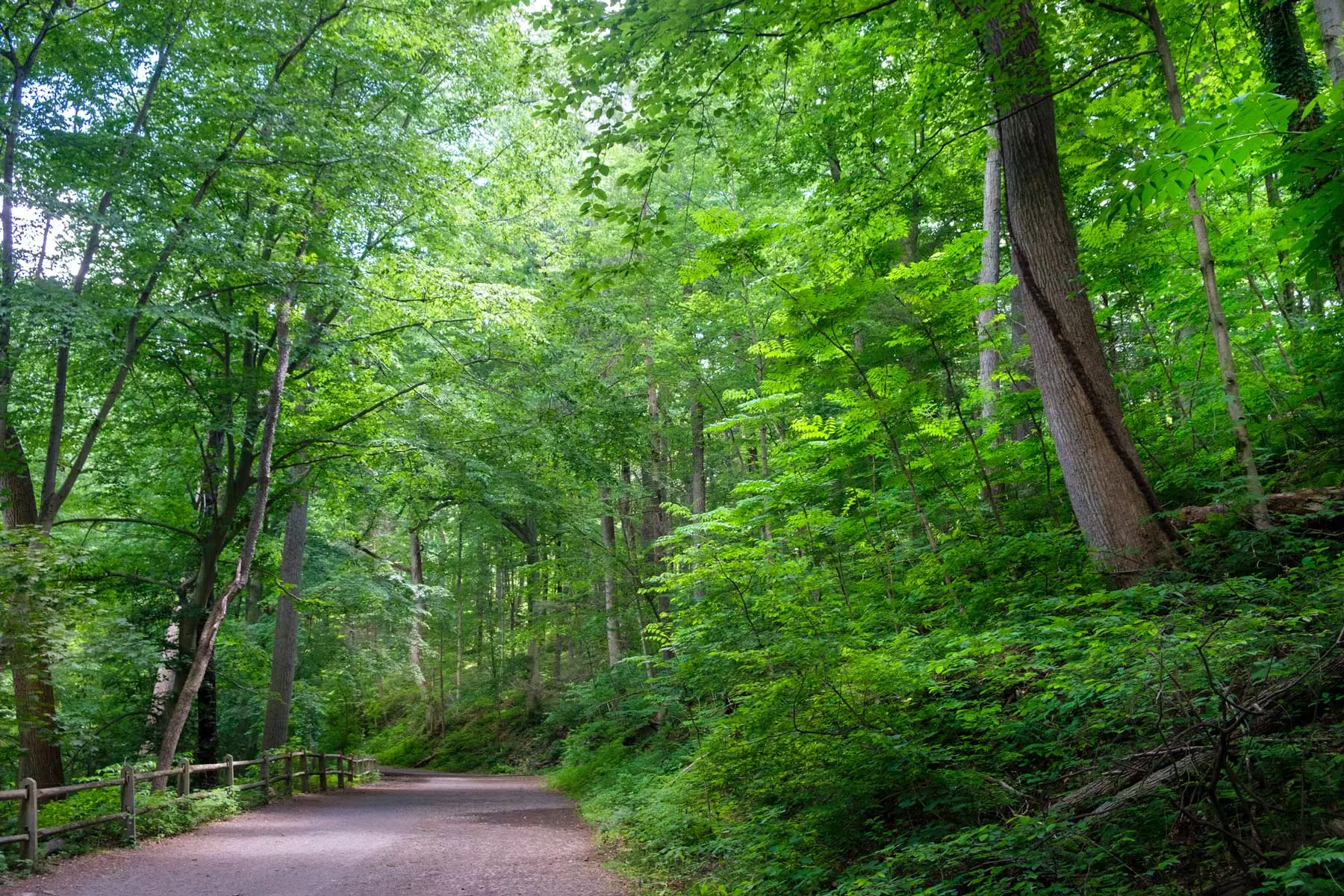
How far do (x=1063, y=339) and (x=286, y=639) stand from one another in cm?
1539

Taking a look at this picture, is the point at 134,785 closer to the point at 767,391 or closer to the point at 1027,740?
the point at 767,391

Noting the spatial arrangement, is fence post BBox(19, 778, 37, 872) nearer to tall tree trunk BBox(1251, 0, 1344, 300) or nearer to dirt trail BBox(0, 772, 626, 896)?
dirt trail BBox(0, 772, 626, 896)

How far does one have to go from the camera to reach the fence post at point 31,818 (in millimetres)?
7340

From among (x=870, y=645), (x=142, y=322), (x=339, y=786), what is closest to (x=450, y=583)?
(x=339, y=786)

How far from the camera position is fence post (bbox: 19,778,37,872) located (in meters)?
7.34

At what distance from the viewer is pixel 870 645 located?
6336 millimetres

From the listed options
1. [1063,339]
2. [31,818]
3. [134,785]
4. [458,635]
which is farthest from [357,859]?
[458,635]

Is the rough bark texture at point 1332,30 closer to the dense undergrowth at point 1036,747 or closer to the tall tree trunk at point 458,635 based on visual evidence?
the dense undergrowth at point 1036,747

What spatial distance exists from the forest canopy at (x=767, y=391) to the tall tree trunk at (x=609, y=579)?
110mm

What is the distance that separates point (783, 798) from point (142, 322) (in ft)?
31.9

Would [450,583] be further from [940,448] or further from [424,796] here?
[940,448]

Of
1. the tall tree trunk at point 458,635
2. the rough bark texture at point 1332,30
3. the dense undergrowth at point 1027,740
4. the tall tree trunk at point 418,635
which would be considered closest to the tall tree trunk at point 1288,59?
the rough bark texture at point 1332,30

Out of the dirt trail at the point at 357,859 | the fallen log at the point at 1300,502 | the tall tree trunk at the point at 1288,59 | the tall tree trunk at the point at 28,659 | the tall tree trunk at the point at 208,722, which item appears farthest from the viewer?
the tall tree trunk at the point at 208,722

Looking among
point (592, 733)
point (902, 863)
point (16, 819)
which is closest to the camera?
point (902, 863)
